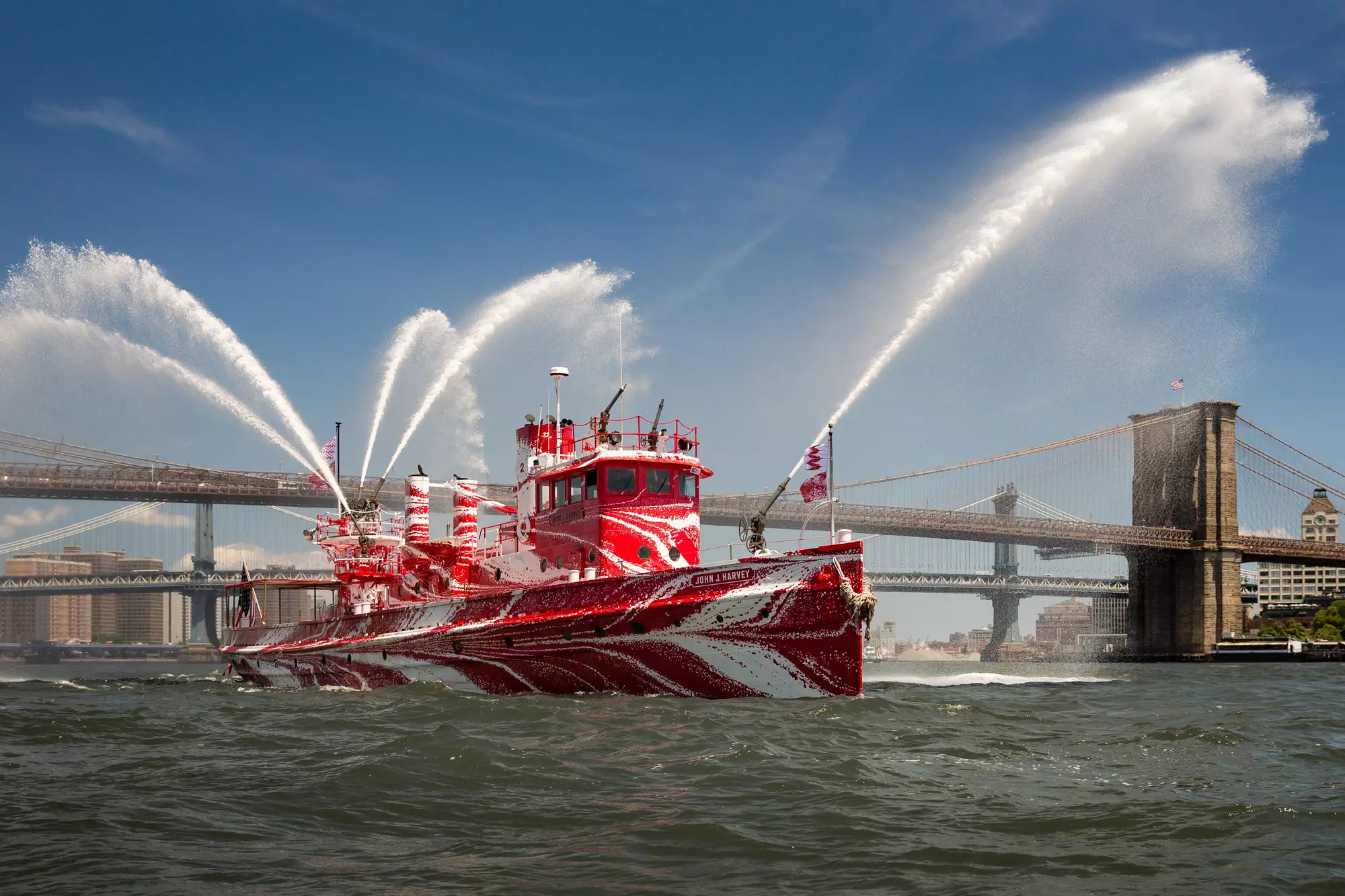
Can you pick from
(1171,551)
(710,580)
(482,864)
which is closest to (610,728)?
(710,580)

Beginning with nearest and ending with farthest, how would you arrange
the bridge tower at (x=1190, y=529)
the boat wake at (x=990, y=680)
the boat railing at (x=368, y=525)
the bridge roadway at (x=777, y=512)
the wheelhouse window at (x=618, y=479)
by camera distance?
the wheelhouse window at (x=618, y=479) → the boat railing at (x=368, y=525) → the boat wake at (x=990, y=680) → the bridge roadway at (x=777, y=512) → the bridge tower at (x=1190, y=529)

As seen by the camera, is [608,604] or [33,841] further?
[608,604]

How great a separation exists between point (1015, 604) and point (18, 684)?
269ft

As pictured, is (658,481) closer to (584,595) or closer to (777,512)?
(584,595)

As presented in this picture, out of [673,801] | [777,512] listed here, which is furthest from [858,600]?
[777,512]

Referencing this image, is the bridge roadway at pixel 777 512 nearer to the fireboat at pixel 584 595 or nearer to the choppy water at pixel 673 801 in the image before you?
the fireboat at pixel 584 595

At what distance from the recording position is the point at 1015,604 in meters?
104

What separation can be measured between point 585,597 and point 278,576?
59.2 meters

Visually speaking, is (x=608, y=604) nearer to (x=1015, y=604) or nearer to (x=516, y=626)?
(x=516, y=626)

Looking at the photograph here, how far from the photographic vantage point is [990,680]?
42094 mm

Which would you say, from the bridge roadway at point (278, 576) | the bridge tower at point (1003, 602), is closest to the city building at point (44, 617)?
the bridge roadway at point (278, 576)

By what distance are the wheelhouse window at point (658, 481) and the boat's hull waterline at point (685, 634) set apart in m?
2.63

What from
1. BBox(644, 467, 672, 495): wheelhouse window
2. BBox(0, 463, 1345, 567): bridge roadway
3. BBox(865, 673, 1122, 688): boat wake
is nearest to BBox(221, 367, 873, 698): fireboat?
BBox(644, 467, 672, 495): wheelhouse window

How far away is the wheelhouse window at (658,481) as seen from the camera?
2500 cm
